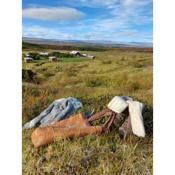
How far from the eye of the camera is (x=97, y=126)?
3244mm

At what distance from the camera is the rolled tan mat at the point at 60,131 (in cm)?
322

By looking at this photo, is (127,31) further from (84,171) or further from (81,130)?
(84,171)

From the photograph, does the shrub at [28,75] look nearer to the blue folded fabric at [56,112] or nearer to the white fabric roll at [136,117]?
the blue folded fabric at [56,112]

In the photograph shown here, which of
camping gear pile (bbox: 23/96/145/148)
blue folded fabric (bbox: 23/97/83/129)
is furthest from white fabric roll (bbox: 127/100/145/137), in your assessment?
blue folded fabric (bbox: 23/97/83/129)

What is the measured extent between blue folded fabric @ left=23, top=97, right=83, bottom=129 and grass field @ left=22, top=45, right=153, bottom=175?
0.03 metres

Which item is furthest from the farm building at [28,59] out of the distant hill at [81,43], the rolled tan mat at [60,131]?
the rolled tan mat at [60,131]

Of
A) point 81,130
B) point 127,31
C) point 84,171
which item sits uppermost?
point 127,31

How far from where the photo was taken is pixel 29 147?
10.7ft

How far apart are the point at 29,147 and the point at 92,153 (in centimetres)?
39

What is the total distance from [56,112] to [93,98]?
26cm

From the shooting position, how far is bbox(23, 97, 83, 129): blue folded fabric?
3332mm

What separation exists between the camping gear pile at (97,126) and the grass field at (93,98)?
4cm

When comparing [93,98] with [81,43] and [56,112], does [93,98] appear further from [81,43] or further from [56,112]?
[81,43]
